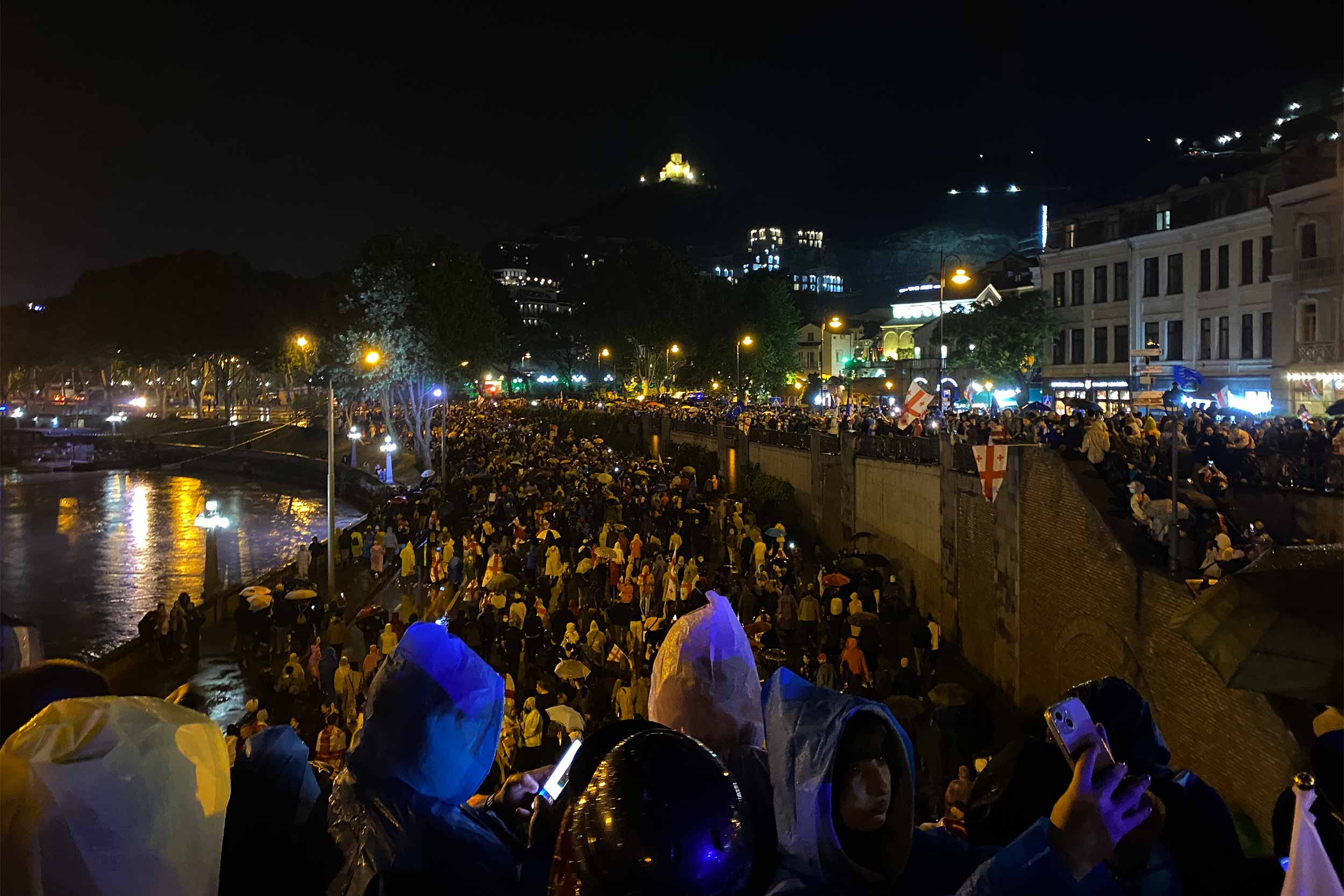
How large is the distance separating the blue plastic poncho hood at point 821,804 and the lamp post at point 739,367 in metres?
58.6

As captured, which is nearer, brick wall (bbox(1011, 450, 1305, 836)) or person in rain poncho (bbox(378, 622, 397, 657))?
brick wall (bbox(1011, 450, 1305, 836))

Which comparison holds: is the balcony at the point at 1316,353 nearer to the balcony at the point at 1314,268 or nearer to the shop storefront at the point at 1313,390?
the shop storefront at the point at 1313,390

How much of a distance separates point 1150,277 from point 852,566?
27.7 meters

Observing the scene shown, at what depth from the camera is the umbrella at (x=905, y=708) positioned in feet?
32.5

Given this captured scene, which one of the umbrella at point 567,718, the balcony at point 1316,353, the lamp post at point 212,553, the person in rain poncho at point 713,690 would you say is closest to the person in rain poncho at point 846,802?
the person in rain poncho at point 713,690

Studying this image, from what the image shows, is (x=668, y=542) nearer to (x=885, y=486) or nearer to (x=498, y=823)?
(x=885, y=486)

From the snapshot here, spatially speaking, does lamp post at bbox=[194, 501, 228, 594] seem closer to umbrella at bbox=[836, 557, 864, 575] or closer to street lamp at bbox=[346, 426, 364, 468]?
umbrella at bbox=[836, 557, 864, 575]

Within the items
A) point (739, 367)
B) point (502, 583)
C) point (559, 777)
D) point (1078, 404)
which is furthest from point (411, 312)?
point (559, 777)

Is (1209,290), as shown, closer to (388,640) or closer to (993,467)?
(993,467)

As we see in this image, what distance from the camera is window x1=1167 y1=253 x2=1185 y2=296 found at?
119ft

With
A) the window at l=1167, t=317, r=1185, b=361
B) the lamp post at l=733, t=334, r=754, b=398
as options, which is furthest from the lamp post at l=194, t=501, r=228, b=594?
the lamp post at l=733, t=334, r=754, b=398

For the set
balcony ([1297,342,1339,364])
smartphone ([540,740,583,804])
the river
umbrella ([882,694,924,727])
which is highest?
balcony ([1297,342,1339,364])

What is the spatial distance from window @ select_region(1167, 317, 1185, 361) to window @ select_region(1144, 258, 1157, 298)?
5.31 feet

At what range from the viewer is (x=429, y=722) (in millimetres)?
2496
